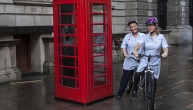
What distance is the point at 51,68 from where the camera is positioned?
10.1 meters

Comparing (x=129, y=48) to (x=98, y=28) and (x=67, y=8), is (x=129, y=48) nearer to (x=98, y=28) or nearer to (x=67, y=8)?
(x=98, y=28)

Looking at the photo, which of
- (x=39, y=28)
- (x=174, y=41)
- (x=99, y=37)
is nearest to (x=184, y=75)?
(x=99, y=37)

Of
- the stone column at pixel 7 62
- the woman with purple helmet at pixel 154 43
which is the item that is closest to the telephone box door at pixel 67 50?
the woman with purple helmet at pixel 154 43

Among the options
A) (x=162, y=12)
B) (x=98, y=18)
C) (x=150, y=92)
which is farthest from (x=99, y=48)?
(x=162, y=12)

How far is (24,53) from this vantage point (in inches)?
408

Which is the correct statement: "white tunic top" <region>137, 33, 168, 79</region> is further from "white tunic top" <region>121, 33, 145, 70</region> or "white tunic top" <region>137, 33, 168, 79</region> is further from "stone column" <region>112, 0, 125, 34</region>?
"stone column" <region>112, 0, 125, 34</region>

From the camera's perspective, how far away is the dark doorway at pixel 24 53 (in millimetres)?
10156

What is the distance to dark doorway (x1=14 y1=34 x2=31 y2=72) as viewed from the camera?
10156 millimetres

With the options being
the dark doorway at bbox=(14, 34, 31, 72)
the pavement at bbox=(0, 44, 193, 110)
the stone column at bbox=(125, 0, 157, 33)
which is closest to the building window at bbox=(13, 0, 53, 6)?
the dark doorway at bbox=(14, 34, 31, 72)

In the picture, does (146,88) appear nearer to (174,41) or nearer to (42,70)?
(42,70)

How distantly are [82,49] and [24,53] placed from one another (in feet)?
16.7

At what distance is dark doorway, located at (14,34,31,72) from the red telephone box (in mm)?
4118

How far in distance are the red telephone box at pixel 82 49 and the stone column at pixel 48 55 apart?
3689mm

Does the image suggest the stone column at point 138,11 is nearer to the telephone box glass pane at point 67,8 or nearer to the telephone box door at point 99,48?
the telephone box door at point 99,48
